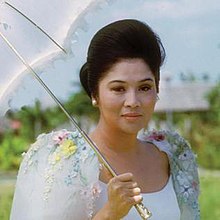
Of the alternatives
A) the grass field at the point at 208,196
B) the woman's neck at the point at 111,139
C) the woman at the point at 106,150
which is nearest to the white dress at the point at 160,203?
the woman at the point at 106,150

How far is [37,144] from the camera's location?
2.17m

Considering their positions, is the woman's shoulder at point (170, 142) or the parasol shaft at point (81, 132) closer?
the parasol shaft at point (81, 132)

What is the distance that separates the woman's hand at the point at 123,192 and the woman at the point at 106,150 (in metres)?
0.03

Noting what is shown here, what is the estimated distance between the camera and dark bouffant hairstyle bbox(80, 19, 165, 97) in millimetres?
2092

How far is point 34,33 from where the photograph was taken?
7.29 feet

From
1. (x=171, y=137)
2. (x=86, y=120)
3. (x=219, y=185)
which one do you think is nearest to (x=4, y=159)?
(x=86, y=120)

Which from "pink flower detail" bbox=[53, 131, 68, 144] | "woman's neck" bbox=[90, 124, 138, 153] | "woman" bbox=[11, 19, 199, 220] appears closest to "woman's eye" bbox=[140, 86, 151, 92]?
"woman" bbox=[11, 19, 199, 220]

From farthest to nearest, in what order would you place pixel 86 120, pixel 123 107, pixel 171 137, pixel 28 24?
pixel 86 120 < pixel 171 137 < pixel 28 24 < pixel 123 107

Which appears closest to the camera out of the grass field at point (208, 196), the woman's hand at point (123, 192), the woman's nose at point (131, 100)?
the woman's hand at point (123, 192)

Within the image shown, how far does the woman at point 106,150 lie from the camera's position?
2.06 metres

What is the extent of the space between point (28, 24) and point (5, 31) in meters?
0.06

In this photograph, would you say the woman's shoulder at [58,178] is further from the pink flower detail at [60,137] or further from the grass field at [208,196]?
the grass field at [208,196]

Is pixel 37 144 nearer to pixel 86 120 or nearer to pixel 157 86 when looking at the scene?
pixel 157 86

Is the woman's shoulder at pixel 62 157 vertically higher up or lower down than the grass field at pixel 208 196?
higher up
